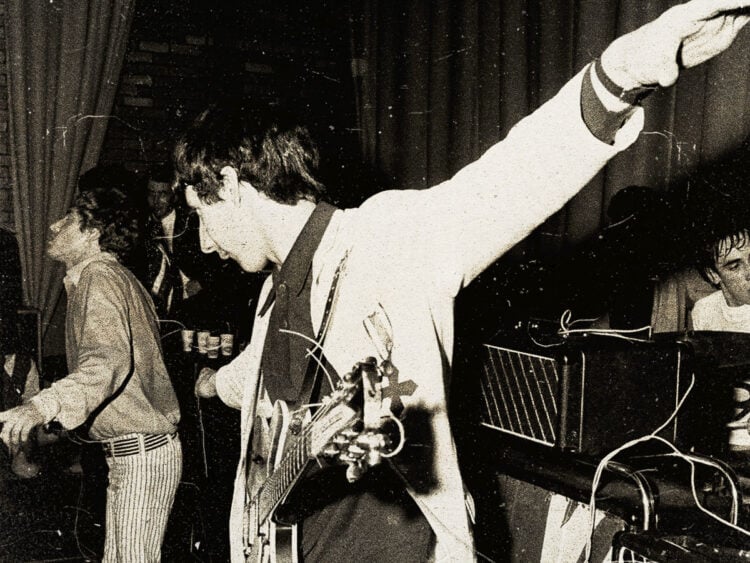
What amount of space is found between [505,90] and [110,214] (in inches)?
98.1

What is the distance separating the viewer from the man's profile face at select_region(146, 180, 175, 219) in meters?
5.16

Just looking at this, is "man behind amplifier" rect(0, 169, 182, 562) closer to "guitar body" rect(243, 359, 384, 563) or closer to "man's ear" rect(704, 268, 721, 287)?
"guitar body" rect(243, 359, 384, 563)

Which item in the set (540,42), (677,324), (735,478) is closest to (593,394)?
(735,478)

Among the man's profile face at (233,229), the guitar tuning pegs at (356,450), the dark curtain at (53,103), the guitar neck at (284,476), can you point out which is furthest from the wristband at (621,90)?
the dark curtain at (53,103)

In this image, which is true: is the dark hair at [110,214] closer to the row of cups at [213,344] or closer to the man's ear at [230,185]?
the row of cups at [213,344]

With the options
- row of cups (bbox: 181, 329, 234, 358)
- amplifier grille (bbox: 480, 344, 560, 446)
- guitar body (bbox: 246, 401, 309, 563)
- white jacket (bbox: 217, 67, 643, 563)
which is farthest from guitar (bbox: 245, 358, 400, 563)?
row of cups (bbox: 181, 329, 234, 358)

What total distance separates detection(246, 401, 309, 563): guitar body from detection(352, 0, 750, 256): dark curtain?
7.59ft

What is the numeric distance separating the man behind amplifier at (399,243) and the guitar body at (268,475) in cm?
3

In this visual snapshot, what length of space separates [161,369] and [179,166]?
1171 millimetres

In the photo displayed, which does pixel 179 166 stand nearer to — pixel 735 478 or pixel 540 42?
pixel 735 478

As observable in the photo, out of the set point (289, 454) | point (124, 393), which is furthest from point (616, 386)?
point (124, 393)

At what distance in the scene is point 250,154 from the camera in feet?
5.92

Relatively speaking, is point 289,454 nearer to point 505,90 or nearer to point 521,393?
point 521,393

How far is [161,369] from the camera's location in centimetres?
283
